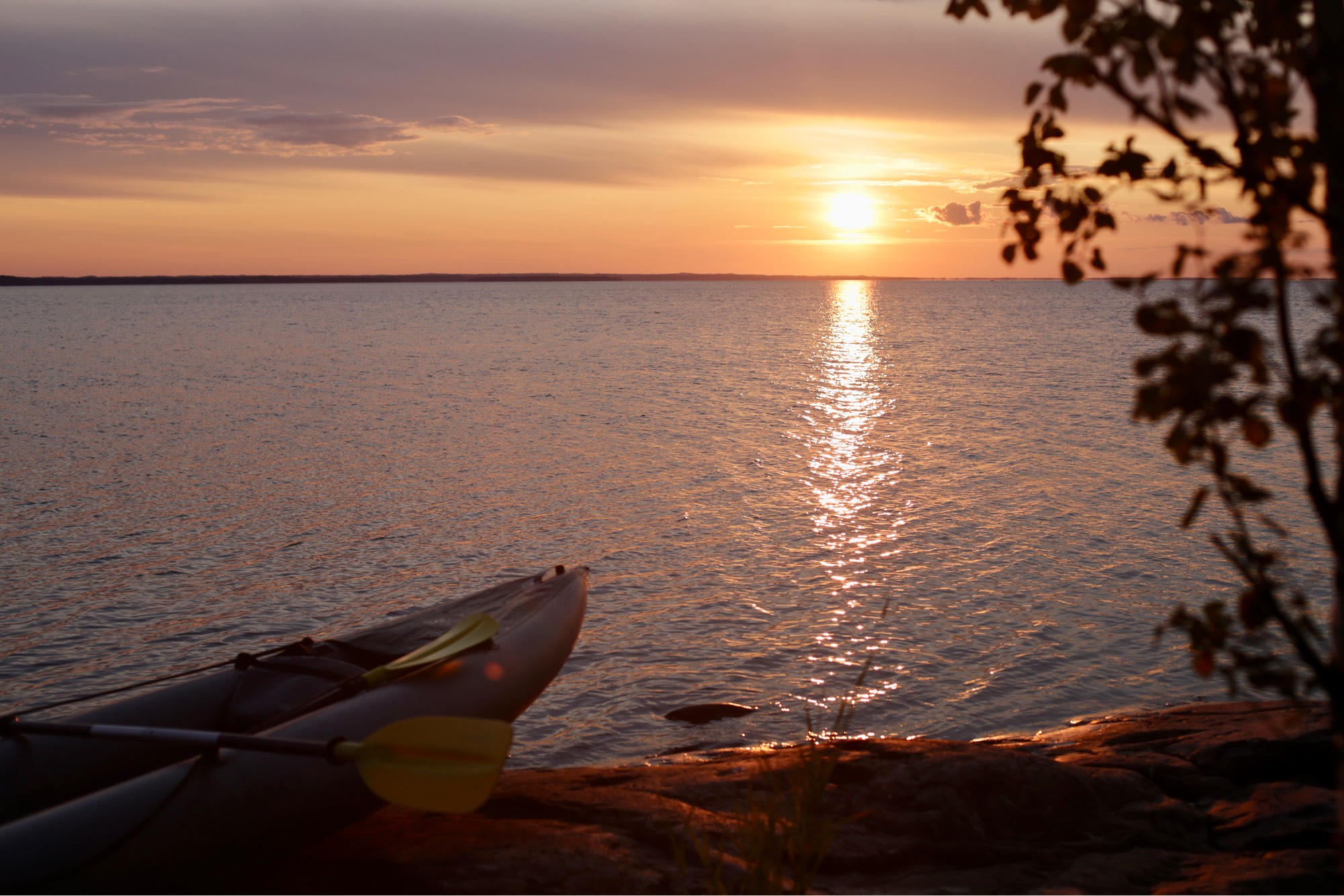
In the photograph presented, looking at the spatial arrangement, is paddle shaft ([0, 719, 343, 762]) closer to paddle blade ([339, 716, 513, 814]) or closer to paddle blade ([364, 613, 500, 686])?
paddle blade ([339, 716, 513, 814])

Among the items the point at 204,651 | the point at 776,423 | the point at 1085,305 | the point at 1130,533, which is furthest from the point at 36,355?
the point at 1085,305

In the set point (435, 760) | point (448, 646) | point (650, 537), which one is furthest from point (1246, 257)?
point (650, 537)

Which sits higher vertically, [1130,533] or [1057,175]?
[1057,175]

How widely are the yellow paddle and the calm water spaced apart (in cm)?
284

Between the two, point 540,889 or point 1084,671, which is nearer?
point 540,889

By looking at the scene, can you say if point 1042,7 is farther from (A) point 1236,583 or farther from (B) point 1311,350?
(A) point 1236,583

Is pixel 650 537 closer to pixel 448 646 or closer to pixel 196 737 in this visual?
pixel 448 646

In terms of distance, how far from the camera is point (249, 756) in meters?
5.14

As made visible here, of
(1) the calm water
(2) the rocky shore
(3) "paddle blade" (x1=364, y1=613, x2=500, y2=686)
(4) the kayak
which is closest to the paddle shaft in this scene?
(4) the kayak

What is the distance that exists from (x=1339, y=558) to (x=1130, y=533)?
12.8 m

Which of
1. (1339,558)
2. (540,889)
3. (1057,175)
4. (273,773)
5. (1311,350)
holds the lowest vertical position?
(540,889)

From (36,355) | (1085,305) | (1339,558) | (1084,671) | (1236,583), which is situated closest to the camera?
(1339,558)

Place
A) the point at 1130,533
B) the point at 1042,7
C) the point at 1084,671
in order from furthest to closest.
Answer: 1. the point at 1130,533
2. the point at 1084,671
3. the point at 1042,7

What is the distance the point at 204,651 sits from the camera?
9.84 metres
